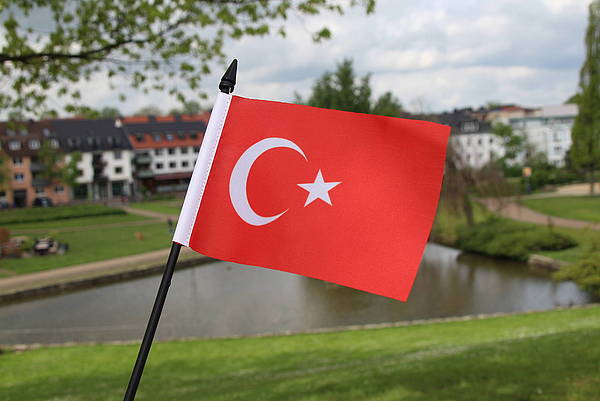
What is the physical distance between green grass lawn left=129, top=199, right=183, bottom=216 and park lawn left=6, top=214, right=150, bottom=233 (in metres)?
4.92

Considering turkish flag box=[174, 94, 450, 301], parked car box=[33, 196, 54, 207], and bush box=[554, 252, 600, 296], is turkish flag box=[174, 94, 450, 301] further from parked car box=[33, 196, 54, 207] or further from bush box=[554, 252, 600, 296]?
parked car box=[33, 196, 54, 207]

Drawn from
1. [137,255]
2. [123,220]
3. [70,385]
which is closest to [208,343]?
[70,385]

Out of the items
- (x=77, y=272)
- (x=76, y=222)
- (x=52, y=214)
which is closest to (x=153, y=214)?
(x=76, y=222)

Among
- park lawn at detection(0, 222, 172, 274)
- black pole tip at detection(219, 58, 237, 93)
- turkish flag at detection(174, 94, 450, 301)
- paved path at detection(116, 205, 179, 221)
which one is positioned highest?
black pole tip at detection(219, 58, 237, 93)

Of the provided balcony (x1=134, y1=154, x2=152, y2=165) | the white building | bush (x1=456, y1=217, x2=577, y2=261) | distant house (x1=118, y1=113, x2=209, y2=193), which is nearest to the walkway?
bush (x1=456, y1=217, x2=577, y2=261)

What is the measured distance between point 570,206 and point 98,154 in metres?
55.9

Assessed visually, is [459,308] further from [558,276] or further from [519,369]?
[519,369]

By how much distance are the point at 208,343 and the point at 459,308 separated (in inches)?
362

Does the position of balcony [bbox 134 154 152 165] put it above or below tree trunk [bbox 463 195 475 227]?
above

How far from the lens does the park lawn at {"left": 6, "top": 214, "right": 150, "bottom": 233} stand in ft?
152

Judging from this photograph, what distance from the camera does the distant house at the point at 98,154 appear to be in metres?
74.9

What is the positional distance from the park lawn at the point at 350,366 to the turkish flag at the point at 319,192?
3.40m

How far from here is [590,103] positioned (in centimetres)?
5138

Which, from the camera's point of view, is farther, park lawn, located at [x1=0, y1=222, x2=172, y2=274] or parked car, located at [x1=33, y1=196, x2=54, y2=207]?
parked car, located at [x1=33, y1=196, x2=54, y2=207]
